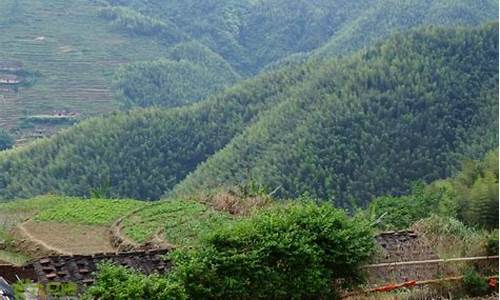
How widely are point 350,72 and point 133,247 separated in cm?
4017

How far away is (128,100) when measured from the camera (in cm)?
9412

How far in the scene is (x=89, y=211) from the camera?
2139 centimetres

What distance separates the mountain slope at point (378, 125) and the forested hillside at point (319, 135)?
8 centimetres

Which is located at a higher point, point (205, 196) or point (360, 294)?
point (360, 294)

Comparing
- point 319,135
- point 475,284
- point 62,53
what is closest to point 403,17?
point 62,53

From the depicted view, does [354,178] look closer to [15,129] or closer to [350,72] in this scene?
[350,72]

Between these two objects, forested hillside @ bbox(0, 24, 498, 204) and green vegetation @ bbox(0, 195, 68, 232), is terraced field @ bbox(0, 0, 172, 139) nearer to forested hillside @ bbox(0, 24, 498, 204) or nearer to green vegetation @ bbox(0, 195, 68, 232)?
forested hillside @ bbox(0, 24, 498, 204)

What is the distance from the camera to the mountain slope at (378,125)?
4569 cm

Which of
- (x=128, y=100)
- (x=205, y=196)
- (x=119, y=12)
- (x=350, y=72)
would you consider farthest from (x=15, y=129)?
(x=205, y=196)

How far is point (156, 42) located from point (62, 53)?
100ft

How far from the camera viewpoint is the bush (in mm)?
10008

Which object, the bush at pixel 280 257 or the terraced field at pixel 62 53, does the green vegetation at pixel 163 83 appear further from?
the bush at pixel 280 257

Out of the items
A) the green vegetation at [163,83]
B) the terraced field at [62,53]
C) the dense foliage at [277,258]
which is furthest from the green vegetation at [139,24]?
the dense foliage at [277,258]

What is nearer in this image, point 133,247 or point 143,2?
point 133,247
